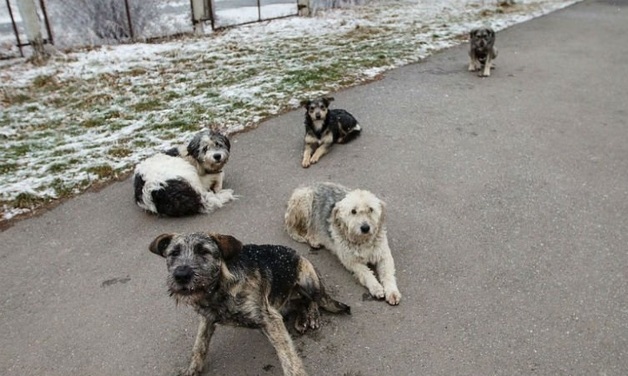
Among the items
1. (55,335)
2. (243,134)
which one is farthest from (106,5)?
(55,335)

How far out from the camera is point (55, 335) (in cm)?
404

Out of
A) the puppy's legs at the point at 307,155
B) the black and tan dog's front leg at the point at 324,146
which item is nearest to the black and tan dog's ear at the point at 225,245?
the puppy's legs at the point at 307,155

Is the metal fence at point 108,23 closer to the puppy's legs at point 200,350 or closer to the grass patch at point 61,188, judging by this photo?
the grass patch at point 61,188

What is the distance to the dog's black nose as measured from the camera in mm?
3031

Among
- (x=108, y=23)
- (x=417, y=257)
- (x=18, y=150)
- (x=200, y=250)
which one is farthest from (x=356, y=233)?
(x=108, y=23)

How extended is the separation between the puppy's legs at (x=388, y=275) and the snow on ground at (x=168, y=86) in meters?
4.14

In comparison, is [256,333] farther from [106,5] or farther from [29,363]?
[106,5]

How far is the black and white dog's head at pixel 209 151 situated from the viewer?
5945 mm

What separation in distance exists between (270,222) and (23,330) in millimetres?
2581

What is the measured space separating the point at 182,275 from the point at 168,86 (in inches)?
321

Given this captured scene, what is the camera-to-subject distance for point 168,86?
10359 mm

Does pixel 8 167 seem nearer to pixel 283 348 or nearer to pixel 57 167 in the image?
pixel 57 167

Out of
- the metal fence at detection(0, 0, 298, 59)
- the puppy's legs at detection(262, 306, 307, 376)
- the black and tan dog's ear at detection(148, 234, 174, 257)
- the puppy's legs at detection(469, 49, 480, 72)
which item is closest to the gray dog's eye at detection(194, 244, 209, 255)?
the black and tan dog's ear at detection(148, 234, 174, 257)

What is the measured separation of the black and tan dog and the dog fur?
757mm
